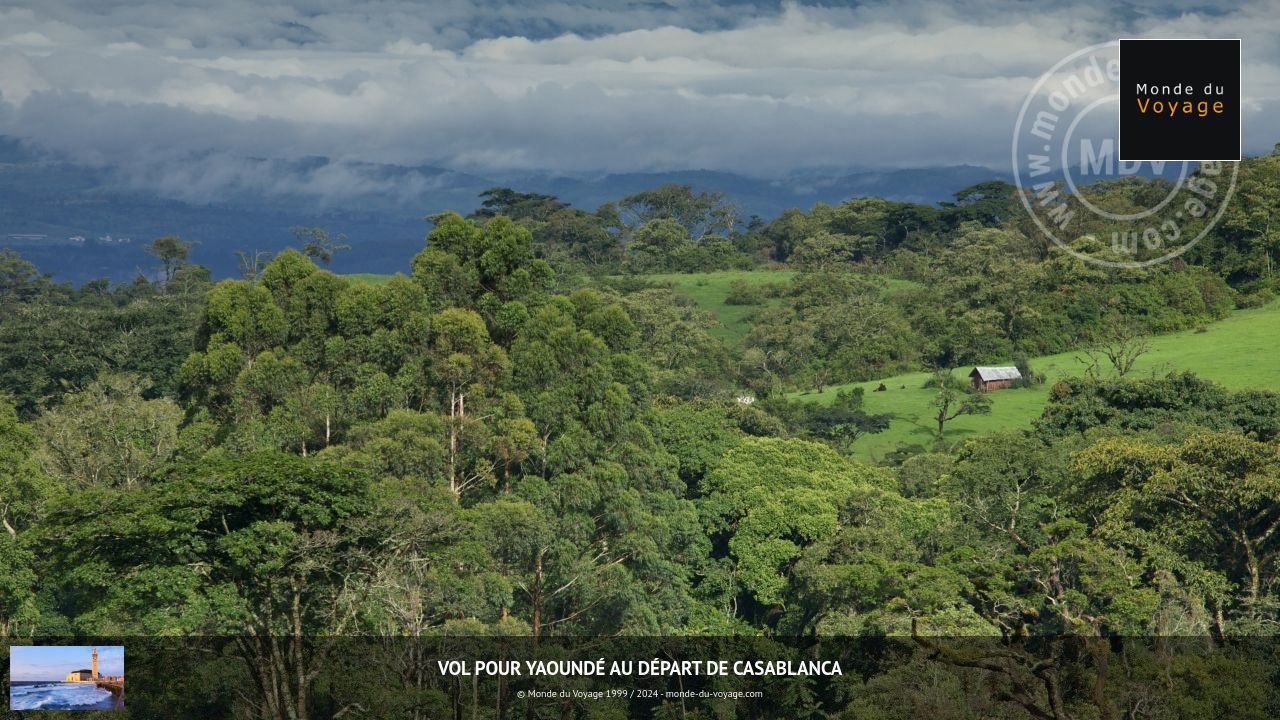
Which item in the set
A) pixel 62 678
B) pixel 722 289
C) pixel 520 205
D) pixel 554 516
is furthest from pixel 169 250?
pixel 62 678

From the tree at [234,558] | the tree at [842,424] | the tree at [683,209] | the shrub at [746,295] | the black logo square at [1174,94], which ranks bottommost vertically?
the tree at [842,424]

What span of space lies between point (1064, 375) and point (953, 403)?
6141 mm

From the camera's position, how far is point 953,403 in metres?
55.8

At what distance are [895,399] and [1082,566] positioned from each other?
1160 inches

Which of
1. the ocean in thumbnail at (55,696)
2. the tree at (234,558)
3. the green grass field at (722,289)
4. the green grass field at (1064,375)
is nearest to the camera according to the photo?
the ocean in thumbnail at (55,696)

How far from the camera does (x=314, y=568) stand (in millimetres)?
21453

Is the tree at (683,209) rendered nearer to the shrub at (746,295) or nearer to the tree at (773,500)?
the shrub at (746,295)

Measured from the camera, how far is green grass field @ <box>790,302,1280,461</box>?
175 feet

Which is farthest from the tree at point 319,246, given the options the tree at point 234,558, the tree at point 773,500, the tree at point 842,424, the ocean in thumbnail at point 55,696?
the ocean in thumbnail at point 55,696

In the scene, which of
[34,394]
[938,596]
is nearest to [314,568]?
[938,596]

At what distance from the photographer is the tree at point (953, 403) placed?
53.4 metres

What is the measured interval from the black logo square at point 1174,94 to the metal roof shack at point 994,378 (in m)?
12.6

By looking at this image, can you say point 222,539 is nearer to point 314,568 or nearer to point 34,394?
point 314,568

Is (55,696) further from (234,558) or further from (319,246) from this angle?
(319,246)
